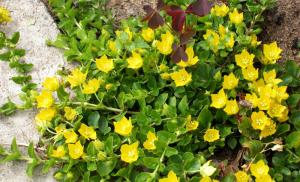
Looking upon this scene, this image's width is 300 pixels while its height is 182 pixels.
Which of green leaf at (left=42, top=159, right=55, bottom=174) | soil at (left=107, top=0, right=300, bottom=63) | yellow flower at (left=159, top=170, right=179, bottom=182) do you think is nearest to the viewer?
yellow flower at (left=159, top=170, right=179, bottom=182)

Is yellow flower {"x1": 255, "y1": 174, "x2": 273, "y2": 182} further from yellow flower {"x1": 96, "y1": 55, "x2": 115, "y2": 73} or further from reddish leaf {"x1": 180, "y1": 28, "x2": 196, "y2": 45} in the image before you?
yellow flower {"x1": 96, "y1": 55, "x2": 115, "y2": 73}

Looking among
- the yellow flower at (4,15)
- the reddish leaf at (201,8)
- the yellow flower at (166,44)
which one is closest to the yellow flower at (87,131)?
the yellow flower at (166,44)

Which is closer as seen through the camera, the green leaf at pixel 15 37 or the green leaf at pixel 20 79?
the green leaf at pixel 20 79

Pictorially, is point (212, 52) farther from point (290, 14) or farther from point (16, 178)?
point (16, 178)

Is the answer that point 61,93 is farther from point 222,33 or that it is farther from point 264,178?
point 264,178

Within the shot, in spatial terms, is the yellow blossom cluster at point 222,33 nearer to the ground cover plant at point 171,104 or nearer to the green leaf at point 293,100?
the ground cover plant at point 171,104

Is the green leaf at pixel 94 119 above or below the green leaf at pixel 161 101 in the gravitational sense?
below

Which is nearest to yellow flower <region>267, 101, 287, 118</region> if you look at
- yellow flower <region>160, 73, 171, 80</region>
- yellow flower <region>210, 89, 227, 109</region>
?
yellow flower <region>210, 89, 227, 109</region>
